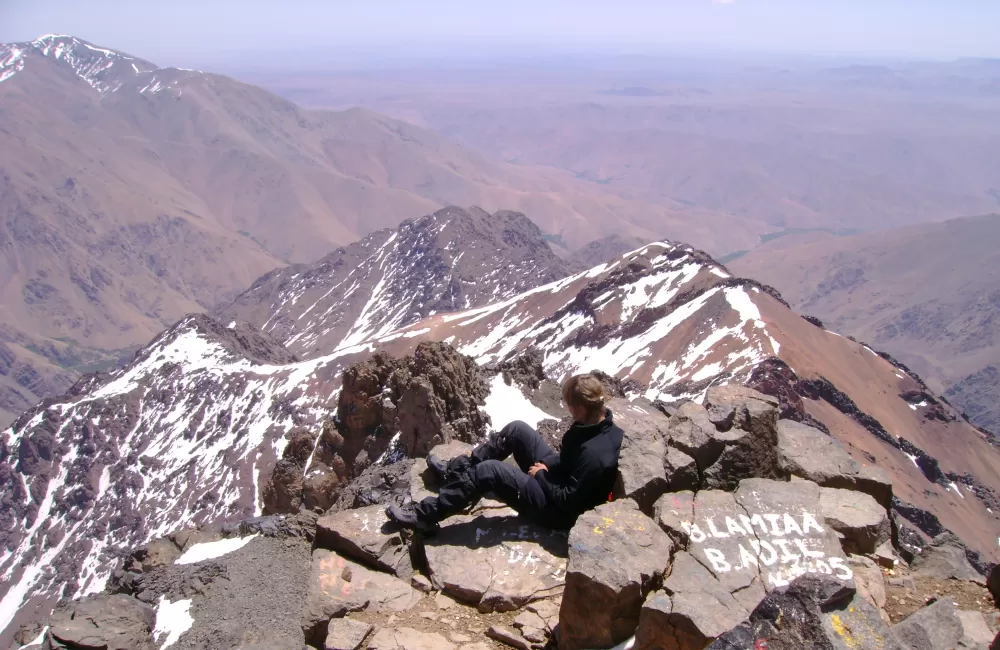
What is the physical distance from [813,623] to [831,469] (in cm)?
631

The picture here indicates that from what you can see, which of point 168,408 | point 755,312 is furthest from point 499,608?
point 168,408

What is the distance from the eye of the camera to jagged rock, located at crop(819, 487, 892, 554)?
10672 mm

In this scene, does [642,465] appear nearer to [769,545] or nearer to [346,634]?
[769,545]

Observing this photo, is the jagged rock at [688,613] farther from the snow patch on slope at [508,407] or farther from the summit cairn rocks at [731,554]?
the snow patch on slope at [508,407]

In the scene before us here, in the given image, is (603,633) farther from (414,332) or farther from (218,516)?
(414,332)

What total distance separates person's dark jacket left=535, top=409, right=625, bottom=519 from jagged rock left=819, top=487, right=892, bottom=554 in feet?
11.4

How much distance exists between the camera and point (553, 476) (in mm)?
10938

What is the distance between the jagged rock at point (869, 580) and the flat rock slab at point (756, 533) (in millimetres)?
431

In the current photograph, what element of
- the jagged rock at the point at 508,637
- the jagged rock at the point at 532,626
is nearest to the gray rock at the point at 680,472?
the jagged rock at the point at 532,626

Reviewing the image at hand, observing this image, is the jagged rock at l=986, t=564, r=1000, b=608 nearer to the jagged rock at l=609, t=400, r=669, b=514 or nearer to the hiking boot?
the jagged rock at l=609, t=400, r=669, b=514

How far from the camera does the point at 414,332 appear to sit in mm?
108938

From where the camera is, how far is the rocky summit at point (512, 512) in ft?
29.5

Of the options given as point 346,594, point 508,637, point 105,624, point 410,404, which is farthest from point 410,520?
point 410,404

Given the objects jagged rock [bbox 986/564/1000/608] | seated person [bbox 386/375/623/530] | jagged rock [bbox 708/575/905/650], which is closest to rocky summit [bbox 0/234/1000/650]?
jagged rock [bbox 708/575/905/650]
